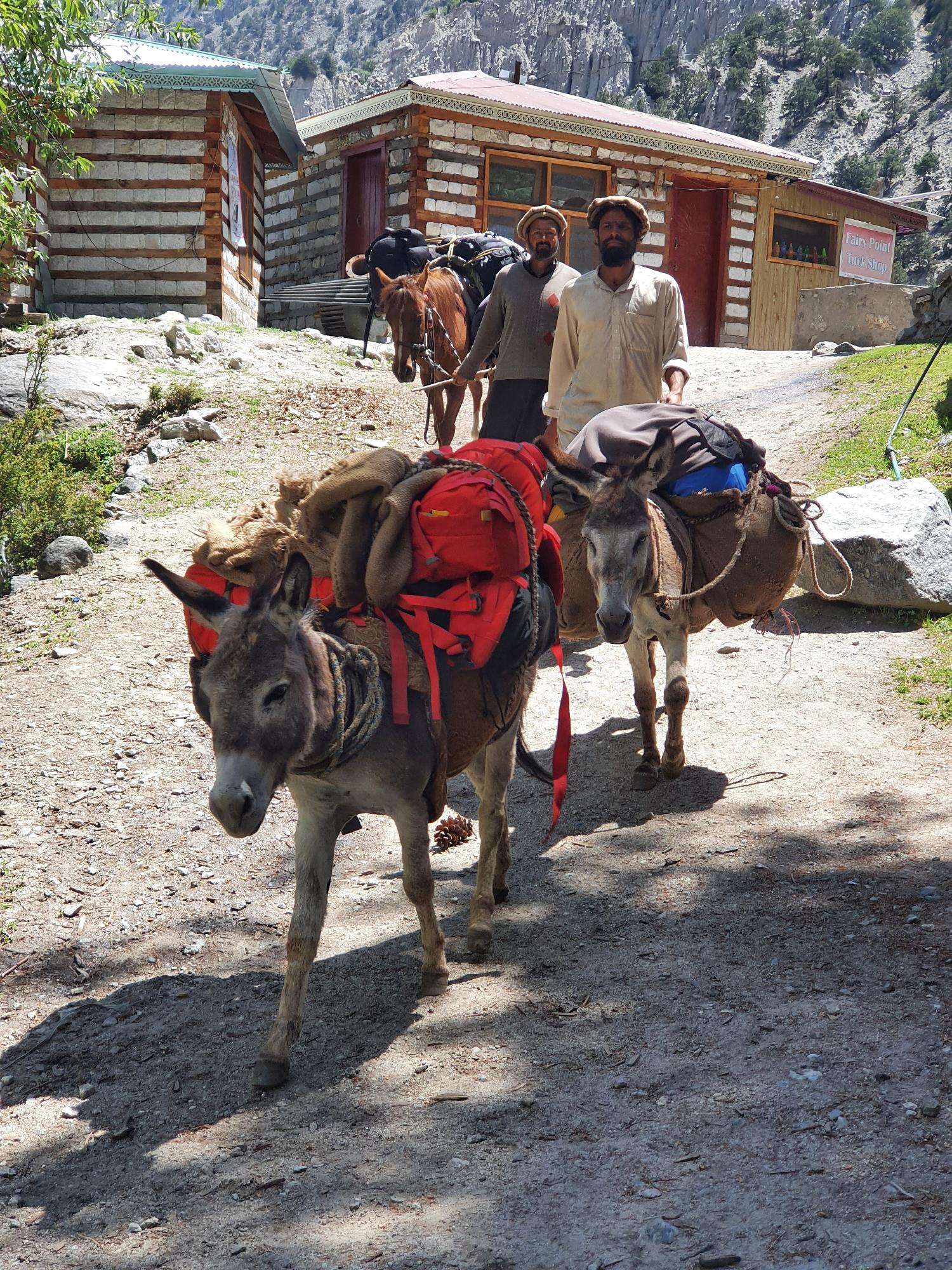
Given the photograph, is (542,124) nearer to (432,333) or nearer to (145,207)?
(145,207)

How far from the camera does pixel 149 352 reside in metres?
12.8

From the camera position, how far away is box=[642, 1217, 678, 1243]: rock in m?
2.60

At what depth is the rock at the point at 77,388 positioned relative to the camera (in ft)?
37.5

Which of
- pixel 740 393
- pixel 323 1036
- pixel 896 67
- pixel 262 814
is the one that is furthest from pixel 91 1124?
pixel 896 67

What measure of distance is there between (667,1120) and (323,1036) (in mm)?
1235

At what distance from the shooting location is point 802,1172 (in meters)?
2.79

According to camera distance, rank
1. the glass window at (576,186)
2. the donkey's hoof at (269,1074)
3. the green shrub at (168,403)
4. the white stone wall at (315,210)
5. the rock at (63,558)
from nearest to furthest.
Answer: the donkey's hoof at (269,1074)
the rock at (63,558)
the green shrub at (168,403)
the white stone wall at (315,210)
the glass window at (576,186)

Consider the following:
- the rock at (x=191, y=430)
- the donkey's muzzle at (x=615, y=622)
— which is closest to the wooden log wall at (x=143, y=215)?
the rock at (x=191, y=430)

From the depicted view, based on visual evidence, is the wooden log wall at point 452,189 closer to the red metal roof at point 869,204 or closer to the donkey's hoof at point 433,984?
the red metal roof at point 869,204

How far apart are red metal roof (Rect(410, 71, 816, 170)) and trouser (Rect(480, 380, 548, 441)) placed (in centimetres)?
1222

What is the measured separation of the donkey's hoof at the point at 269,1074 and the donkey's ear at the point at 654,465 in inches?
112

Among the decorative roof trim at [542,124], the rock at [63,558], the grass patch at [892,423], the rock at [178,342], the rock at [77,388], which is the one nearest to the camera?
the rock at [63,558]

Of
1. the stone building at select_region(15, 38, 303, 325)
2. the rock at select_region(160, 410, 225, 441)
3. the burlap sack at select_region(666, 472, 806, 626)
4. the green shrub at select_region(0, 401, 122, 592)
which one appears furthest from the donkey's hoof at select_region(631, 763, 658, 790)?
the stone building at select_region(15, 38, 303, 325)

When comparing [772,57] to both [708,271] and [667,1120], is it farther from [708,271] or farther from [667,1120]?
[667,1120]
